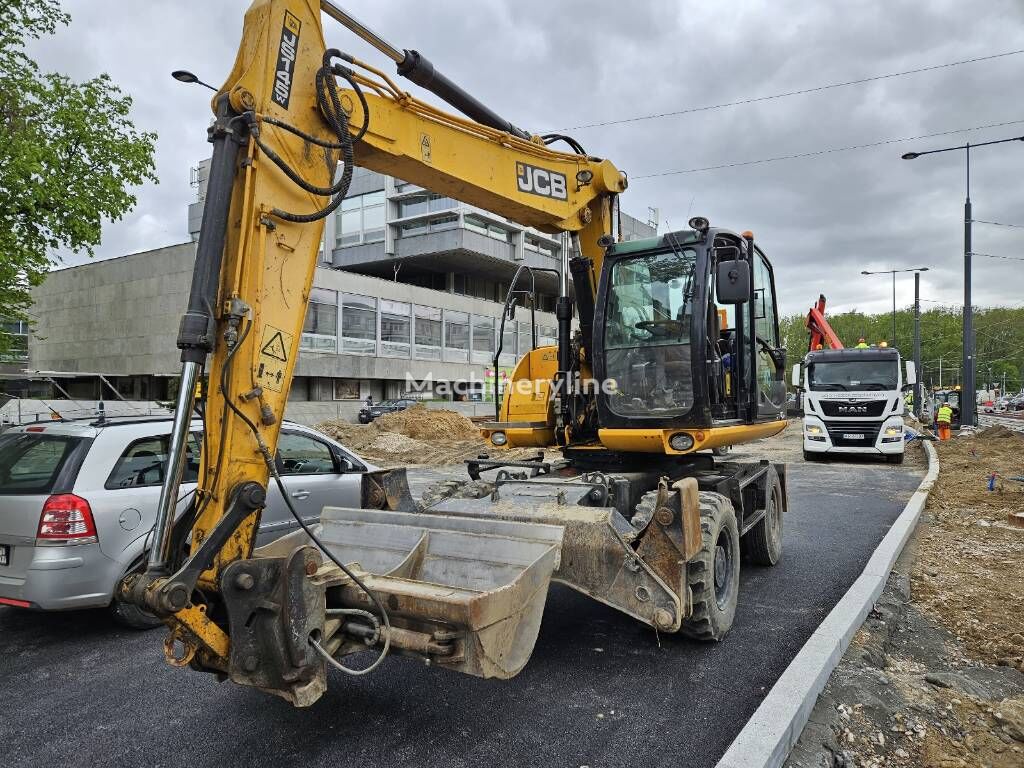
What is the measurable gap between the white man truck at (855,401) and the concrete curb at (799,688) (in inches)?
466

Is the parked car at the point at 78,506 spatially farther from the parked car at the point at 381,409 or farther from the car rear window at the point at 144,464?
the parked car at the point at 381,409

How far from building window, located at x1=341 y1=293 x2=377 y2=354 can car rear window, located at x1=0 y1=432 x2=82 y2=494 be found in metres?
30.6

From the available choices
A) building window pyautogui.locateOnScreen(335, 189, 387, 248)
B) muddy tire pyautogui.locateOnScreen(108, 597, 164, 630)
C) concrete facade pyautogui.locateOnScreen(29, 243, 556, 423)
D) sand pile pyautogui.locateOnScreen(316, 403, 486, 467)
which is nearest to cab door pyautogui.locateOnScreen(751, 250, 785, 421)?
muddy tire pyautogui.locateOnScreen(108, 597, 164, 630)

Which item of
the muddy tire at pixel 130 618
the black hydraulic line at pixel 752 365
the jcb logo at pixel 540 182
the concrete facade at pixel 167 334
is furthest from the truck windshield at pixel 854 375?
the muddy tire at pixel 130 618

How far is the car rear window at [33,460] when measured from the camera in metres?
4.79

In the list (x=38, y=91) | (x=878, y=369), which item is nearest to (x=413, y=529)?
(x=38, y=91)

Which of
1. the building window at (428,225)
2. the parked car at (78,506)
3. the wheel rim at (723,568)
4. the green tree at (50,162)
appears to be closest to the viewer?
the parked car at (78,506)

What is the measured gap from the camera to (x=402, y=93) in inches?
165

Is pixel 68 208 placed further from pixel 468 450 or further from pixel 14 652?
pixel 468 450

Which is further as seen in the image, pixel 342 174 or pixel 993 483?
pixel 993 483

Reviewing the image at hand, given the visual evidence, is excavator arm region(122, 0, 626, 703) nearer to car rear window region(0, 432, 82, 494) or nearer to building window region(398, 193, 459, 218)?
car rear window region(0, 432, 82, 494)

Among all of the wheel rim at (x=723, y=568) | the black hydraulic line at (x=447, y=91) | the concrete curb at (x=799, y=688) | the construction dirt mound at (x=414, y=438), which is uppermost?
the black hydraulic line at (x=447, y=91)

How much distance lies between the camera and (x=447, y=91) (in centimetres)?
494

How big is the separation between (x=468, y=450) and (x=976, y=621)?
56.8ft
